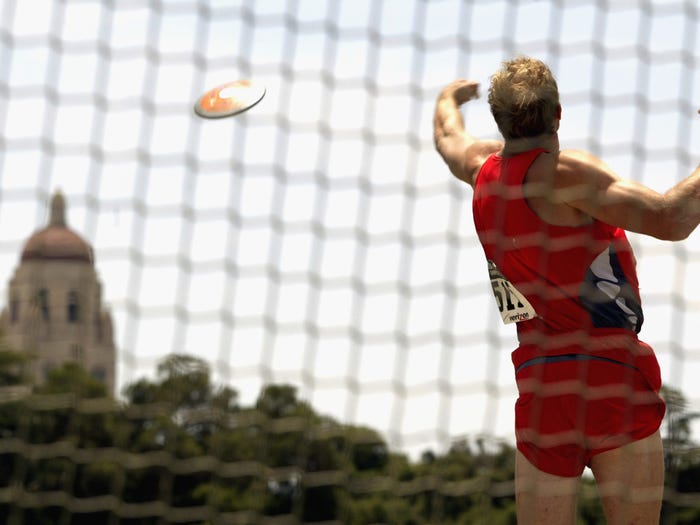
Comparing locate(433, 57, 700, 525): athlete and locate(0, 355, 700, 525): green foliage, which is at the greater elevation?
locate(0, 355, 700, 525): green foliage

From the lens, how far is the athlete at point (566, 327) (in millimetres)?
3371

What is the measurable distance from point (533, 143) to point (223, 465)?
15257 mm

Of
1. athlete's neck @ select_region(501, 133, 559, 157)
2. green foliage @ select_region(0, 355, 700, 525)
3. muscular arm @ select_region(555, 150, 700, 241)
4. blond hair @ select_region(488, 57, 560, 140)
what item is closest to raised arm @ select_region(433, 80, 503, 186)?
athlete's neck @ select_region(501, 133, 559, 157)

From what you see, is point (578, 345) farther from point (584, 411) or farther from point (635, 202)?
point (635, 202)

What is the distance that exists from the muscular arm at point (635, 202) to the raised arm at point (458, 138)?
19.1 inches

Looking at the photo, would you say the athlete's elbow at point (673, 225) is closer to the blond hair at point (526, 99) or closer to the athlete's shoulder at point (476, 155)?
the blond hair at point (526, 99)

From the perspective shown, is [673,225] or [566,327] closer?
[673,225]

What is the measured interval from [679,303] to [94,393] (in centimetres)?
2608

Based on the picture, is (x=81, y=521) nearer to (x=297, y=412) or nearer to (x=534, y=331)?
(x=297, y=412)

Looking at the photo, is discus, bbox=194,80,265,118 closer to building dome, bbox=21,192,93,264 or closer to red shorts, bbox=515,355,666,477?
red shorts, bbox=515,355,666,477

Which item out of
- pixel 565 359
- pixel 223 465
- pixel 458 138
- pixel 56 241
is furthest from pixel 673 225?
pixel 223 465

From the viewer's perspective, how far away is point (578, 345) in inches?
136

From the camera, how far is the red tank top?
3.43 m

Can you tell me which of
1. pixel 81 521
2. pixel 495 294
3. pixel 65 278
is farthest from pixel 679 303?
pixel 81 521
